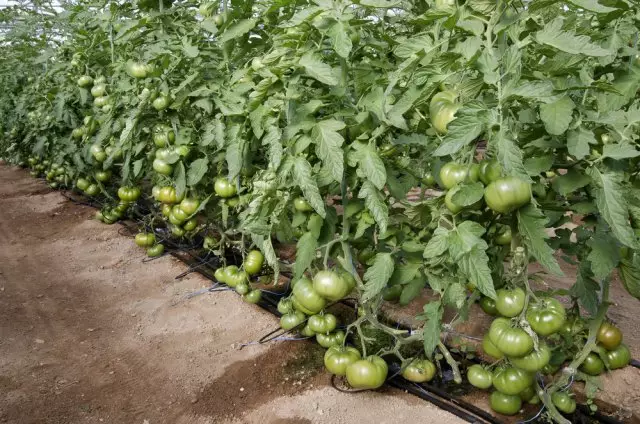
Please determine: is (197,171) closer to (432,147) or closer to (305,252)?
→ (305,252)

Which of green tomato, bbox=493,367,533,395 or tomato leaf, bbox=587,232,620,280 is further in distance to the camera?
green tomato, bbox=493,367,533,395

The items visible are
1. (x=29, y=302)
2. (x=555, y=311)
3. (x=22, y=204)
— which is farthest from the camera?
(x=22, y=204)

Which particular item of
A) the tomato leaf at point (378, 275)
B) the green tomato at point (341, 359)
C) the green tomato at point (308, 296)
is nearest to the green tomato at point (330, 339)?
the green tomato at point (341, 359)

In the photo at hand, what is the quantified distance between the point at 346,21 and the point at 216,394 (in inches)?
75.5

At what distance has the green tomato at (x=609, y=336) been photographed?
2.02 meters

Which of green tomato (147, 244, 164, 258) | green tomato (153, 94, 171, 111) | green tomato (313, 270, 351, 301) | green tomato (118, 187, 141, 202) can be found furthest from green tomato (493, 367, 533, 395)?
green tomato (118, 187, 141, 202)

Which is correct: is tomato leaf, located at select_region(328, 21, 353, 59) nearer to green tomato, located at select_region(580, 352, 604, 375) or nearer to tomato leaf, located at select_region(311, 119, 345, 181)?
tomato leaf, located at select_region(311, 119, 345, 181)

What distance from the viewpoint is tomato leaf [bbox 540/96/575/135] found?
1323 mm

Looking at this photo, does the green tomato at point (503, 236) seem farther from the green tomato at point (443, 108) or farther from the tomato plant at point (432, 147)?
the green tomato at point (443, 108)

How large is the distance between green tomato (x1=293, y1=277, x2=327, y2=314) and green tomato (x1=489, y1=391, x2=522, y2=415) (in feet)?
2.94

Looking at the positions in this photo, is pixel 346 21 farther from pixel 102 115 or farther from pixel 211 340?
pixel 102 115

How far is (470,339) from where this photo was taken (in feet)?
9.20

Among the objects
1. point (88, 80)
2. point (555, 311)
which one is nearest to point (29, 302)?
point (88, 80)

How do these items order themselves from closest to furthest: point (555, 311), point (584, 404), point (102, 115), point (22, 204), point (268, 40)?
point (555, 311) < point (584, 404) < point (268, 40) < point (102, 115) < point (22, 204)
